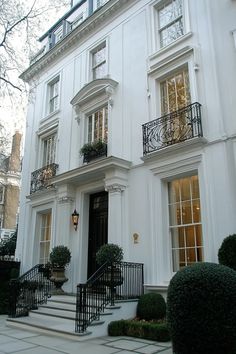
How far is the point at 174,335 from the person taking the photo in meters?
4.85

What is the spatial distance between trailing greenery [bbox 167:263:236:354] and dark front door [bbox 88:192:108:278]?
652 centimetres

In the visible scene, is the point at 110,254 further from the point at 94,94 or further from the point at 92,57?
the point at 92,57

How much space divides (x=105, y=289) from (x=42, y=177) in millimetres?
7027

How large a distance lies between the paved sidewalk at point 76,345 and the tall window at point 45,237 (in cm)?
612

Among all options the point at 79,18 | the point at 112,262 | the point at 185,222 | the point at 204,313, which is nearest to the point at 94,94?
the point at 79,18

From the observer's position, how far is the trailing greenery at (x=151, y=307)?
803 centimetres

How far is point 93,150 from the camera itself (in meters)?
11.9

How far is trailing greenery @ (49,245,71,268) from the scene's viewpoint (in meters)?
10.9

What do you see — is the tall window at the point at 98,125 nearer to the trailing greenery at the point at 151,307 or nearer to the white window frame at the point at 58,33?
the trailing greenery at the point at 151,307

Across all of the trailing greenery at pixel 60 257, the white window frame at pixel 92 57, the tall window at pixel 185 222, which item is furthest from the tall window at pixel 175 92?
the trailing greenery at pixel 60 257

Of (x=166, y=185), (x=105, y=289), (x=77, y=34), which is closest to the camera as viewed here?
(x=105, y=289)

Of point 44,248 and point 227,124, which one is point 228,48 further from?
point 44,248

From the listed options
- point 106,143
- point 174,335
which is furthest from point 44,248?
point 174,335

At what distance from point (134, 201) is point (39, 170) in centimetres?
574
